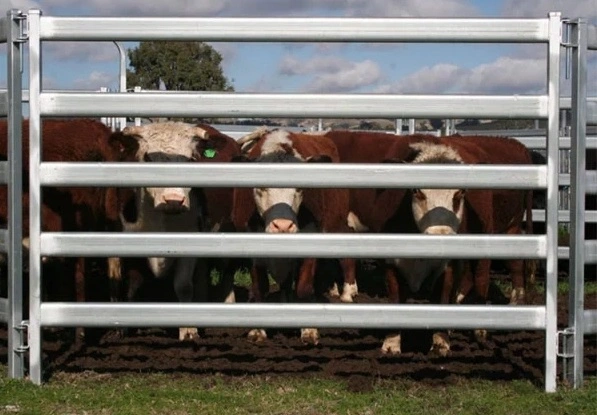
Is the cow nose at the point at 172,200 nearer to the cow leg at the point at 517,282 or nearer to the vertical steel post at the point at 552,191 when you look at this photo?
the vertical steel post at the point at 552,191

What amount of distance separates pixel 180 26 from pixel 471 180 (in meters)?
1.88

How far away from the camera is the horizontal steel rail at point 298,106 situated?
18.7 feet

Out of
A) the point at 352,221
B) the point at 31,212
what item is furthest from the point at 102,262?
the point at 31,212

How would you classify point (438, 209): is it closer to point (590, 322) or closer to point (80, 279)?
point (590, 322)

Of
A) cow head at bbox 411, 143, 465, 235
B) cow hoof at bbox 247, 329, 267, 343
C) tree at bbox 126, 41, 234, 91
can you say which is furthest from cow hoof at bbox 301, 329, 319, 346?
tree at bbox 126, 41, 234, 91

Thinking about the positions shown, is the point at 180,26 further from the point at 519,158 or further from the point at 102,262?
the point at 519,158

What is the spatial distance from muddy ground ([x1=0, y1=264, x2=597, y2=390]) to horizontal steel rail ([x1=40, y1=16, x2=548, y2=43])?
200 cm

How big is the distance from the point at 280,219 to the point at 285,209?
1.19ft

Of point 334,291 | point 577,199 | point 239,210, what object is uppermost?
point 577,199

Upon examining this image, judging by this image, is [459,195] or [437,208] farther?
Result: [459,195]

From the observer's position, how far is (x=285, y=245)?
5707 mm

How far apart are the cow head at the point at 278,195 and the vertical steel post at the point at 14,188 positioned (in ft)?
7.57

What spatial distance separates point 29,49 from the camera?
571 cm

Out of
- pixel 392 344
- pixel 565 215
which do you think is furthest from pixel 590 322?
pixel 565 215
